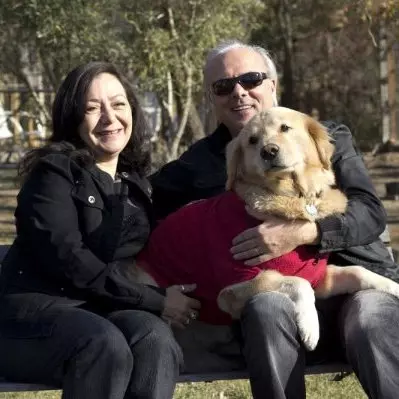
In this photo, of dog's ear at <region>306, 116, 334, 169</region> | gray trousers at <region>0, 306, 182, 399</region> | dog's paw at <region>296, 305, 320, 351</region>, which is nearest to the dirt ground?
dog's ear at <region>306, 116, 334, 169</region>

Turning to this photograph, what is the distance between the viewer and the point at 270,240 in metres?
3.61

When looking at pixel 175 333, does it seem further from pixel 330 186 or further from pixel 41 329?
pixel 330 186

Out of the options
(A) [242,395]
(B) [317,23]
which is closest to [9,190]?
(B) [317,23]

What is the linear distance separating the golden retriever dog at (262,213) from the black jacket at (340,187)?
0.27ft

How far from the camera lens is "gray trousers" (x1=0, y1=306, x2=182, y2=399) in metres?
3.21

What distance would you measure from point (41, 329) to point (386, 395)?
1252 mm

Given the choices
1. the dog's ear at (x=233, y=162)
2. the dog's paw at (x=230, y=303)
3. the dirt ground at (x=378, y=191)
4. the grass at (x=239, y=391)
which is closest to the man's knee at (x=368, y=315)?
the dog's paw at (x=230, y=303)

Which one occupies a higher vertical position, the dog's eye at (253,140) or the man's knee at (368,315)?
the dog's eye at (253,140)

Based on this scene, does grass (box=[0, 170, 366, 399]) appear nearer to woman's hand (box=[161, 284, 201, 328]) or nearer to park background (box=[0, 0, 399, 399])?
woman's hand (box=[161, 284, 201, 328])

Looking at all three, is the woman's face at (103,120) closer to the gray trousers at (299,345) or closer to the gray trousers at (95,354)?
the gray trousers at (95,354)

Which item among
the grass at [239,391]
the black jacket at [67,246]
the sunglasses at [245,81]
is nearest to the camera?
the black jacket at [67,246]

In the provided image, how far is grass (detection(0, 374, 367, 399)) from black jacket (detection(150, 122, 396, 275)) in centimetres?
119

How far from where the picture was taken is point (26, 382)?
3469 millimetres

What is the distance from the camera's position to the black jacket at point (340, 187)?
3.70 meters
